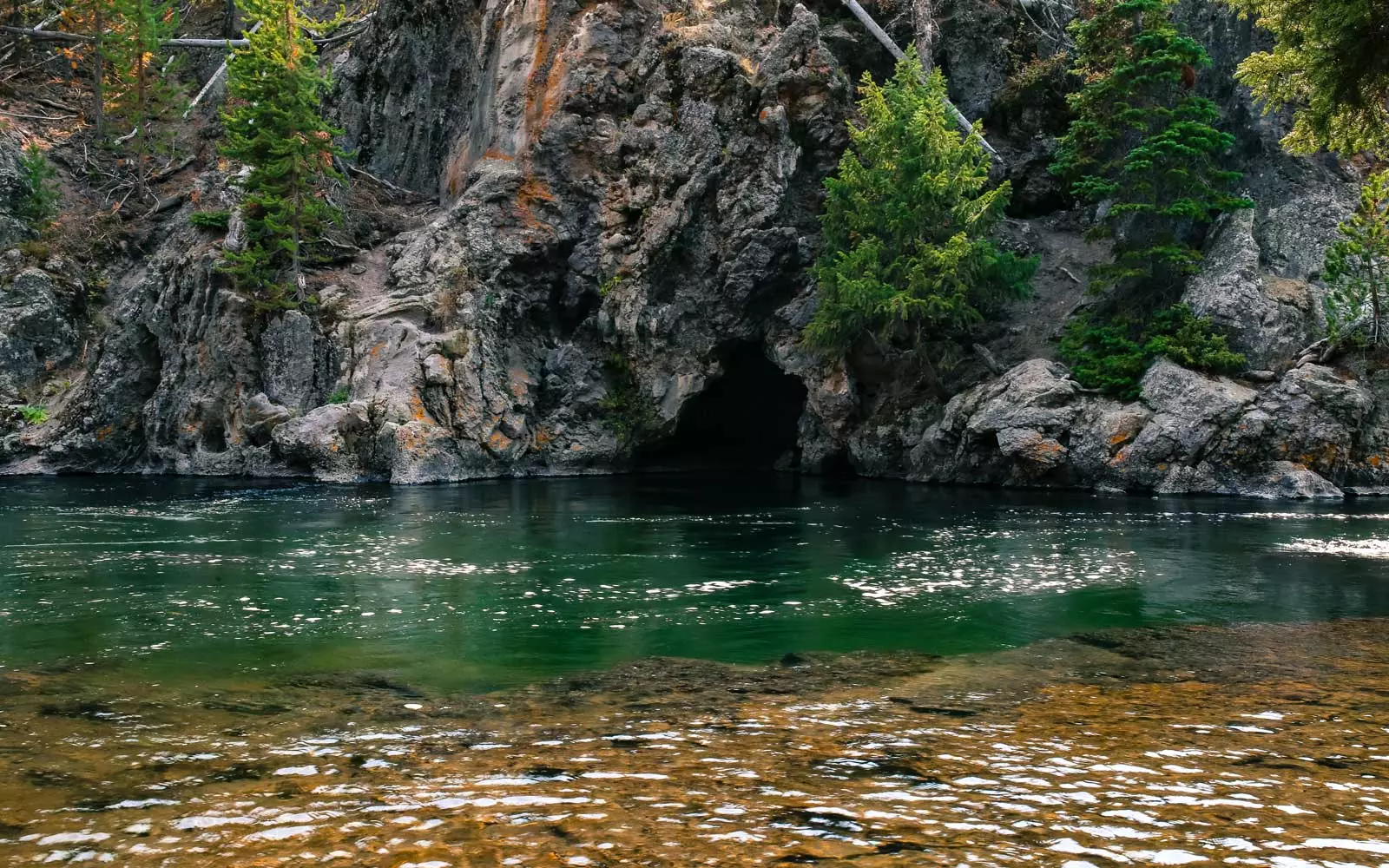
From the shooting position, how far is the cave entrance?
4541cm

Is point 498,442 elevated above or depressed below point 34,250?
below

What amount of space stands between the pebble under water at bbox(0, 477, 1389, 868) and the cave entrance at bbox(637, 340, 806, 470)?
25722mm

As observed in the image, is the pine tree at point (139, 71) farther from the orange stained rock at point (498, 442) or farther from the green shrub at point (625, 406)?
the green shrub at point (625, 406)

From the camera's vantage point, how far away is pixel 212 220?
135 ft

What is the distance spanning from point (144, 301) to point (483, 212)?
1457cm

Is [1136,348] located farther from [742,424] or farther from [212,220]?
[212,220]

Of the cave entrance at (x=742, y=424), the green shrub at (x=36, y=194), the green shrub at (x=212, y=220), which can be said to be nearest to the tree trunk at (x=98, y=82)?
the green shrub at (x=36, y=194)

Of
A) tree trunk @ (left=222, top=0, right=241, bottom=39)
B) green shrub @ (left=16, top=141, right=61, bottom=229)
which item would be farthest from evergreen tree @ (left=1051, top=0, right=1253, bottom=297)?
tree trunk @ (left=222, top=0, right=241, bottom=39)

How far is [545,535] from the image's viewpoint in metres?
21.2

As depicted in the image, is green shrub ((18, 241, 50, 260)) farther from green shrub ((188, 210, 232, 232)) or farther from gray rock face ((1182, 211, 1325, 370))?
gray rock face ((1182, 211, 1325, 370))

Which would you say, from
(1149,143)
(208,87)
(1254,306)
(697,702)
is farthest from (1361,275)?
(208,87)

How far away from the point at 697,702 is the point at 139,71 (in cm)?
5120

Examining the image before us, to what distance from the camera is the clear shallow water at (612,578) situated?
1120 cm

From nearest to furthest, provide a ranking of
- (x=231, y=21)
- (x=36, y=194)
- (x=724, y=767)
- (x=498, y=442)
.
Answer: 1. (x=724, y=767)
2. (x=498, y=442)
3. (x=36, y=194)
4. (x=231, y=21)
